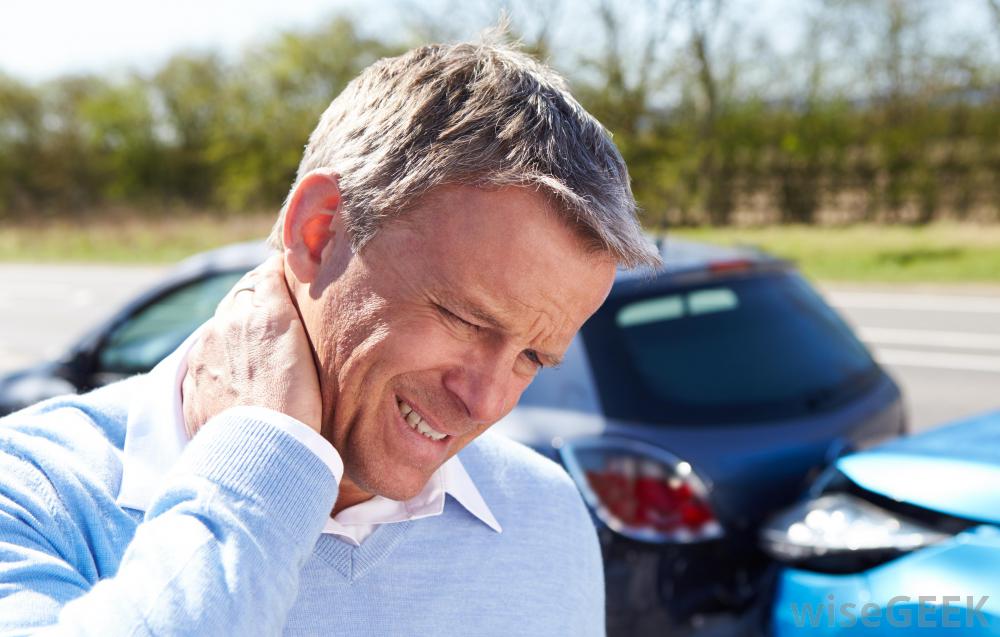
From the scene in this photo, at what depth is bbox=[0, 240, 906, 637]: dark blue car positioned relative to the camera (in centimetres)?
274

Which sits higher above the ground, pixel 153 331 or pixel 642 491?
pixel 642 491

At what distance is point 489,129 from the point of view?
43.9 inches

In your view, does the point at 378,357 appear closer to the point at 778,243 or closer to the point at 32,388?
the point at 32,388

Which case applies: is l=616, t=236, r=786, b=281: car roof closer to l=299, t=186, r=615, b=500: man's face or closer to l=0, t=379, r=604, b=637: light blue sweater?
l=0, t=379, r=604, b=637: light blue sweater

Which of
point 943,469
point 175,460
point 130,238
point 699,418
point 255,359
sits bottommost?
point 130,238

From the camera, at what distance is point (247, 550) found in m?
0.91

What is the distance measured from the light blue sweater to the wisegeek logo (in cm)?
102

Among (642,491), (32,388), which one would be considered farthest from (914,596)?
(32,388)

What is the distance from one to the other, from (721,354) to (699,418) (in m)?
0.35

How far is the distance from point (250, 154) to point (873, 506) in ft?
103

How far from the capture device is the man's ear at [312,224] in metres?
1.17

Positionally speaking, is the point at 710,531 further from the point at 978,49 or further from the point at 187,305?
the point at 978,49

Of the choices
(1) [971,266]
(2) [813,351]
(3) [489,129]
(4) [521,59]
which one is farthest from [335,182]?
(1) [971,266]

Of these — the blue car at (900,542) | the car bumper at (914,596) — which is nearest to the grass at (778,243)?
the blue car at (900,542)
